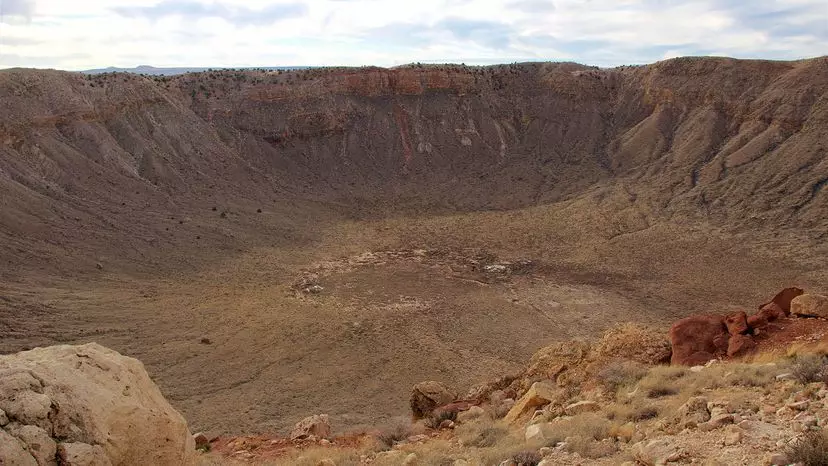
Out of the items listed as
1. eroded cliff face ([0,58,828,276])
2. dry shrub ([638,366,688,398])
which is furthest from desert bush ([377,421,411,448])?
eroded cliff face ([0,58,828,276])

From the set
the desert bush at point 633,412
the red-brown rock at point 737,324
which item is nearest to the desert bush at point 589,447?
the desert bush at point 633,412

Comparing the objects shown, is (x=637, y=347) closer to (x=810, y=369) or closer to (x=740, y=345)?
(x=740, y=345)

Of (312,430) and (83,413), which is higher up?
(83,413)

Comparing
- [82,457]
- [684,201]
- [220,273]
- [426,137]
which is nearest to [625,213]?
[684,201]

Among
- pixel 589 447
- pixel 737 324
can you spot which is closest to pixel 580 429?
pixel 589 447

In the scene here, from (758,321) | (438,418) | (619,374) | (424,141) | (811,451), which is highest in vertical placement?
(424,141)

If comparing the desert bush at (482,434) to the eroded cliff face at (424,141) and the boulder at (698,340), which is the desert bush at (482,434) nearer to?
the boulder at (698,340)
